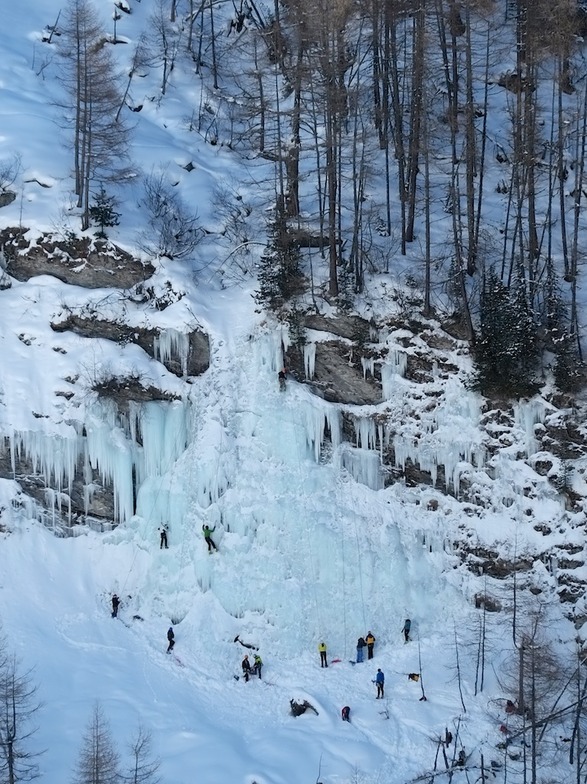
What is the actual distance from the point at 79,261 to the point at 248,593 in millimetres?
10151

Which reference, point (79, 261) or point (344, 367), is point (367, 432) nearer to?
point (344, 367)

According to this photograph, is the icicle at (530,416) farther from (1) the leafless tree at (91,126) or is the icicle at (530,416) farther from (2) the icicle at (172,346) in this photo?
(1) the leafless tree at (91,126)

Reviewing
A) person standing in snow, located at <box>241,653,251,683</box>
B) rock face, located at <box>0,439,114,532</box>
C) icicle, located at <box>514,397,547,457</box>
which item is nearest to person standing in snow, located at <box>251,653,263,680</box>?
person standing in snow, located at <box>241,653,251,683</box>

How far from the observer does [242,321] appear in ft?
72.9

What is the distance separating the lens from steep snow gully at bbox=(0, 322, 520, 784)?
1745cm

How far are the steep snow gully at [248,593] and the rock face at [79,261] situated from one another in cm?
347

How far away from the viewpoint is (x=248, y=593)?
65.6 feet

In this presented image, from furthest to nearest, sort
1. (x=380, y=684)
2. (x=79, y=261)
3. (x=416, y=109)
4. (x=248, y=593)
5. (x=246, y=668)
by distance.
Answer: (x=416, y=109), (x=79, y=261), (x=248, y=593), (x=246, y=668), (x=380, y=684)

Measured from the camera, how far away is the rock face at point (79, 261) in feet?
73.9

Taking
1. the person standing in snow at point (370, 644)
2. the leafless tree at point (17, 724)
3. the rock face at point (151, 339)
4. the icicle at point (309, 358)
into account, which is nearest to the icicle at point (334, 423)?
the icicle at point (309, 358)

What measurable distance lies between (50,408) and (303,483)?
22.9 feet

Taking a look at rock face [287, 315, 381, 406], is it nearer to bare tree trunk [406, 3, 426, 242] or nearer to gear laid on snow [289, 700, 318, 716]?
bare tree trunk [406, 3, 426, 242]

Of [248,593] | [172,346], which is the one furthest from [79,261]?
[248,593]

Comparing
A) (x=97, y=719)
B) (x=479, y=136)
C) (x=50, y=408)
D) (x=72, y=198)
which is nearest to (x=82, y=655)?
(x=97, y=719)
